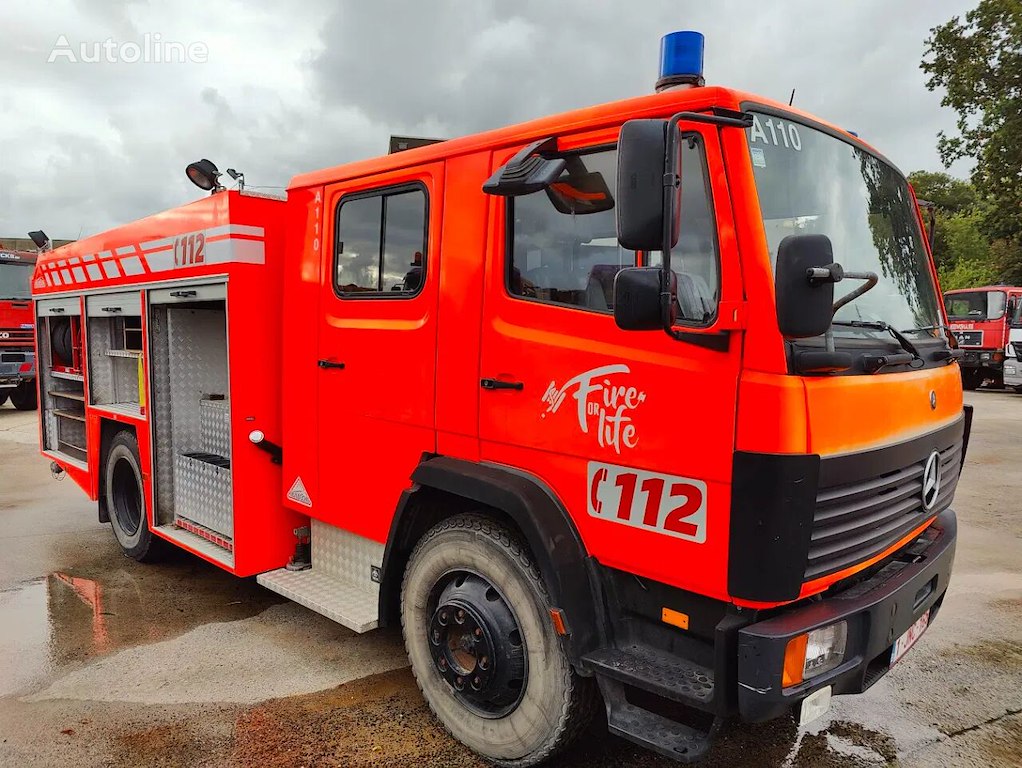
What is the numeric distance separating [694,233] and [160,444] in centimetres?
395

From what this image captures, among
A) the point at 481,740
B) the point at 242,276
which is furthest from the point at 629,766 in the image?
the point at 242,276

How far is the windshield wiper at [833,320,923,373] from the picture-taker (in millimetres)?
2383

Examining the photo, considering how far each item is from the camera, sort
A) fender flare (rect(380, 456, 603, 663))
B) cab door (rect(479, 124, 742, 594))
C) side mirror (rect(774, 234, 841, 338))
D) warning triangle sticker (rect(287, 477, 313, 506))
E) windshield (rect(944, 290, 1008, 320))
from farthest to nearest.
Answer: windshield (rect(944, 290, 1008, 320))
warning triangle sticker (rect(287, 477, 313, 506))
fender flare (rect(380, 456, 603, 663))
cab door (rect(479, 124, 742, 594))
side mirror (rect(774, 234, 841, 338))

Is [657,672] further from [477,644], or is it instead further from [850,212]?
[850,212]

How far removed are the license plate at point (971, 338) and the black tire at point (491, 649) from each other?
1854 centimetres

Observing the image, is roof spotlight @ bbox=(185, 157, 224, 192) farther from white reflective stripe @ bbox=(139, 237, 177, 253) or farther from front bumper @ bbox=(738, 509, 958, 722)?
front bumper @ bbox=(738, 509, 958, 722)

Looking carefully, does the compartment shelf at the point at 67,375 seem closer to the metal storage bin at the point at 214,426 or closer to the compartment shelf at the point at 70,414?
the compartment shelf at the point at 70,414

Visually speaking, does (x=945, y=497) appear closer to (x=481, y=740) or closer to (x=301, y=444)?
(x=481, y=740)

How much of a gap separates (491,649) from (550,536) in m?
0.58

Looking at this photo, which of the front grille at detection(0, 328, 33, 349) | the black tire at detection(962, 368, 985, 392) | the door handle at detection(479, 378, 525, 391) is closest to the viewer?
the door handle at detection(479, 378, 525, 391)

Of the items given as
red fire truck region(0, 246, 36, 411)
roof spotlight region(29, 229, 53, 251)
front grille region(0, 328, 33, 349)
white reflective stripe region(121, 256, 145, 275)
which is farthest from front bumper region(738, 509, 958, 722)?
front grille region(0, 328, 33, 349)

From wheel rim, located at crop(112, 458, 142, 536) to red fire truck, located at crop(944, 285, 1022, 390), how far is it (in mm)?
17599

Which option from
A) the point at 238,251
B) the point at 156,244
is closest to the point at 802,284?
the point at 238,251

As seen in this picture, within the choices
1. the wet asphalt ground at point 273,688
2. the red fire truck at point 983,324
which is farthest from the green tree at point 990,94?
the wet asphalt ground at point 273,688
